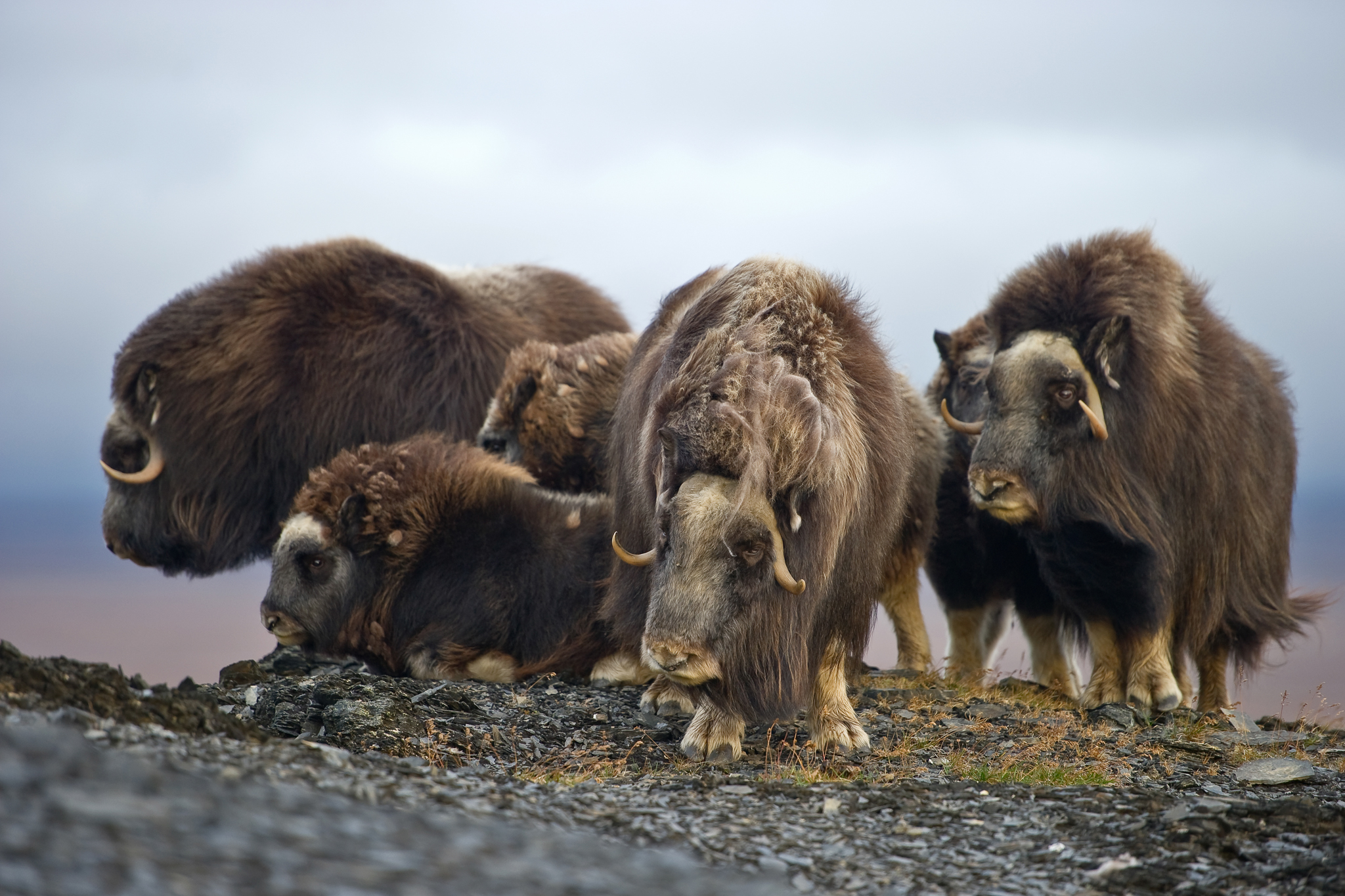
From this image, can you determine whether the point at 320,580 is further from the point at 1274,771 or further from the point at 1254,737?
the point at 1254,737

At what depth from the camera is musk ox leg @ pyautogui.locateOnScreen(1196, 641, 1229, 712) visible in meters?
5.45

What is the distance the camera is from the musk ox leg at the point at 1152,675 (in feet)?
16.4

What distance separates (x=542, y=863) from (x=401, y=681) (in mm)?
2576

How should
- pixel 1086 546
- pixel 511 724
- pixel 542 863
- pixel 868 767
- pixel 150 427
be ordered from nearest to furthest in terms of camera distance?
pixel 542 863 → pixel 868 767 → pixel 511 724 → pixel 1086 546 → pixel 150 427

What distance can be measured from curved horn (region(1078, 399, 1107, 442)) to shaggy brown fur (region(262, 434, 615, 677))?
5.94ft

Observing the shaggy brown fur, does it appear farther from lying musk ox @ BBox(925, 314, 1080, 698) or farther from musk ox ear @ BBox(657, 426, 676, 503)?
lying musk ox @ BBox(925, 314, 1080, 698)

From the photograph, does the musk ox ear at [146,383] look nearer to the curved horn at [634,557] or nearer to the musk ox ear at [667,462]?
the curved horn at [634,557]

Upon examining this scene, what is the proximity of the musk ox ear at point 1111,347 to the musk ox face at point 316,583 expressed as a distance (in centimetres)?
282

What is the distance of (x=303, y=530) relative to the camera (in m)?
5.08

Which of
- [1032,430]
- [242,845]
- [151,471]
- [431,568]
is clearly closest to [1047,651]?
[1032,430]

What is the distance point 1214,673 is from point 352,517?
357 centimetres

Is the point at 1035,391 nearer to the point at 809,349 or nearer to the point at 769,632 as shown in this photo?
the point at 809,349

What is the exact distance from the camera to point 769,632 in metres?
3.48

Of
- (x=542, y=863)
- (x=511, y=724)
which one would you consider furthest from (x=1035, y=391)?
(x=542, y=863)
